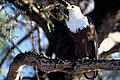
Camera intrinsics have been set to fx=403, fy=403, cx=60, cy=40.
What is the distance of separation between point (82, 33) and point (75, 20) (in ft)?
0.74

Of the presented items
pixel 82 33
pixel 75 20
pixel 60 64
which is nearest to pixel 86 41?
pixel 82 33

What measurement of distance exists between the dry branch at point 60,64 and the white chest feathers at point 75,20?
83 centimetres

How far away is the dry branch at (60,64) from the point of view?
3.59m

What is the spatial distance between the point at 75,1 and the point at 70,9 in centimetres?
199

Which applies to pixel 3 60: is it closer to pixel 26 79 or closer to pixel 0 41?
pixel 26 79

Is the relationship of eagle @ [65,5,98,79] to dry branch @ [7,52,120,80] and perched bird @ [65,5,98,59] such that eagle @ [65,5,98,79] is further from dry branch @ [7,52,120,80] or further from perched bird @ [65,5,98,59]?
dry branch @ [7,52,120,80]

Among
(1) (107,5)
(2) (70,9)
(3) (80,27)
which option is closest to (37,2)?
(2) (70,9)

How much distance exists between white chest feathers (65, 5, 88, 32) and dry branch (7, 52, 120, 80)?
83cm

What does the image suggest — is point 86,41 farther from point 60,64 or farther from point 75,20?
Answer: point 60,64

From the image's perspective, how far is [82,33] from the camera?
4578 mm

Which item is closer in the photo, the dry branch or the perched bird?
the dry branch

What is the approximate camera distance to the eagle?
4.57 metres

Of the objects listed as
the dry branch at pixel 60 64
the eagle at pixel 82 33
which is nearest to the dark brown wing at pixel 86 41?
the eagle at pixel 82 33

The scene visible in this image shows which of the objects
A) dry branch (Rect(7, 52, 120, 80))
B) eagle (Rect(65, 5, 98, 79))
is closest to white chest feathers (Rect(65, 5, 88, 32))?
eagle (Rect(65, 5, 98, 79))
